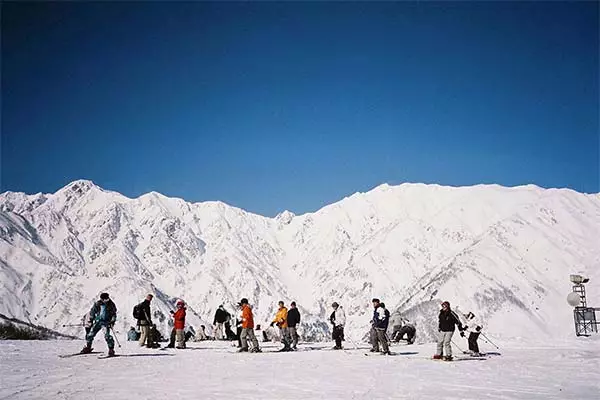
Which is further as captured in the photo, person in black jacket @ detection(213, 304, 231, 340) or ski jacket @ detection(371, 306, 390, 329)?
person in black jacket @ detection(213, 304, 231, 340)

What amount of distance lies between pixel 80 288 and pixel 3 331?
157m

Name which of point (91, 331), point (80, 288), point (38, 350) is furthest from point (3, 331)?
point (80, 288)

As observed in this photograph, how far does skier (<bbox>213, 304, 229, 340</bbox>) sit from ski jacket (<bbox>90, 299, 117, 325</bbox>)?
46.4 ft

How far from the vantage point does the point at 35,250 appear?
631 ft

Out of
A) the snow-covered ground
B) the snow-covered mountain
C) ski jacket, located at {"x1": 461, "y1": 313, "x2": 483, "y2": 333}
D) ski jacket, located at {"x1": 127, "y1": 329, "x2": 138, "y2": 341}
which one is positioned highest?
the snow-covered mountain

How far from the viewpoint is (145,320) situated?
26.5 metres

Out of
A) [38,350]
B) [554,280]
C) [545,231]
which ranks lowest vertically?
[38,350]

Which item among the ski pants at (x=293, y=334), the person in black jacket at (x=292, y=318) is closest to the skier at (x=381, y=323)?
the person in black jacket at (x=292, y=318)

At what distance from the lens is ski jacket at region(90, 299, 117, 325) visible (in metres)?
21.1

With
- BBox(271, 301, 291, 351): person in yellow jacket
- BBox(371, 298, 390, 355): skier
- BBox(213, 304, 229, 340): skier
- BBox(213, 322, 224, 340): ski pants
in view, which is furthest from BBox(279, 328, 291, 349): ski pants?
BBox(213, 322, 224, 340): ski pants

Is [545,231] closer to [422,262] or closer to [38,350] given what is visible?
[38,350]

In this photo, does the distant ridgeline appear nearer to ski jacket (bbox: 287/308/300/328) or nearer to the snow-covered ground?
the snow-covered ground

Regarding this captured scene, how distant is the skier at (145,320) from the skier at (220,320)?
8271mm

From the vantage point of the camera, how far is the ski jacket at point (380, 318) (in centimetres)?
2342
